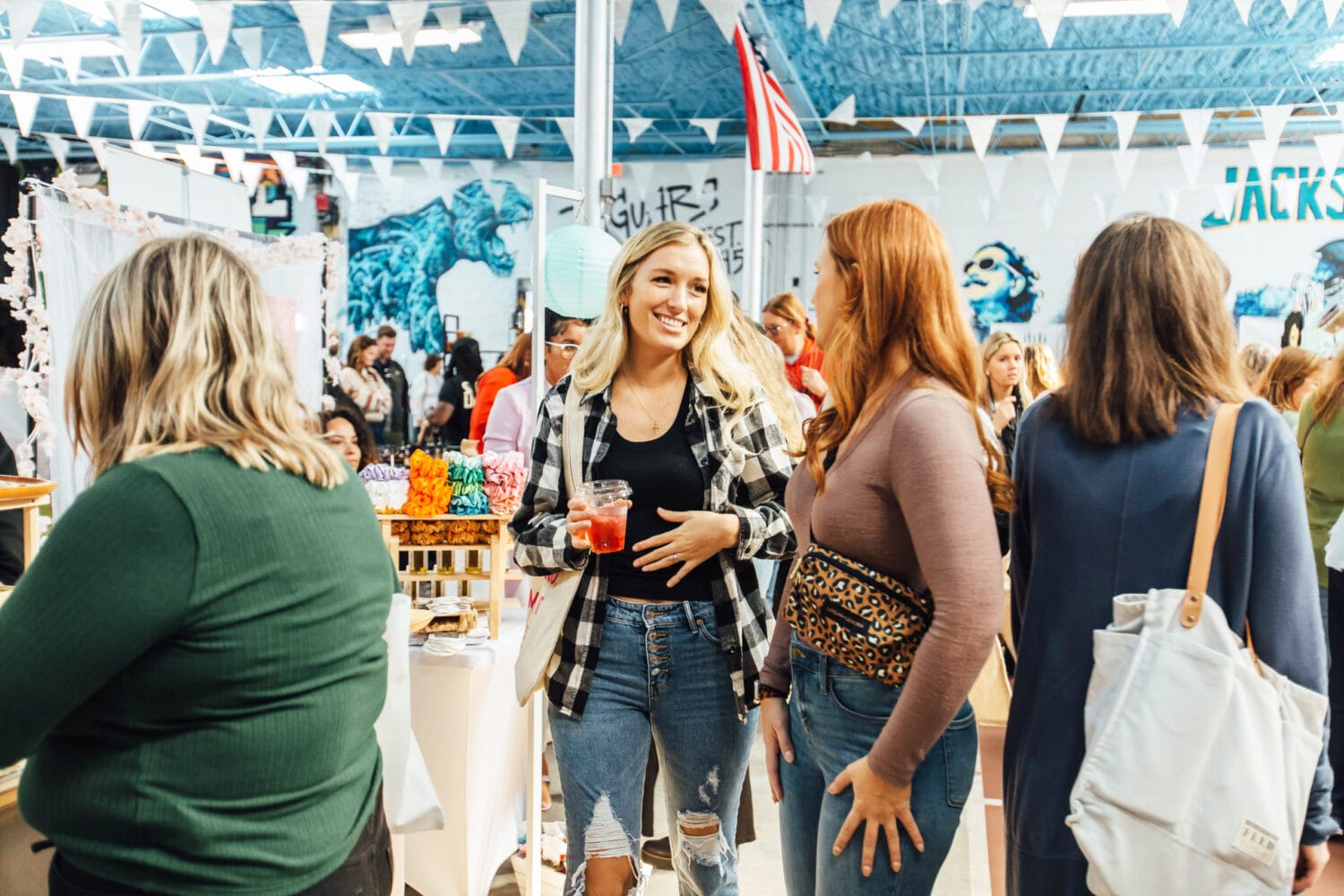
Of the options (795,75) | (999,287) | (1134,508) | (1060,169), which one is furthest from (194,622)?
(999,287)

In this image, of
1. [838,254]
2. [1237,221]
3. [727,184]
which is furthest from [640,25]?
[838,254]

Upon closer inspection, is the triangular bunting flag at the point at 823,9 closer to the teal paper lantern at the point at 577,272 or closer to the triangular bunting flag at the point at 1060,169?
the teal paper lantern at the point at 577,272

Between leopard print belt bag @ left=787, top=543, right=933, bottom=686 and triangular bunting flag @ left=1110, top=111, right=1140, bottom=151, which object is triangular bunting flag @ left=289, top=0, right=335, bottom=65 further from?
triangular bunting flag @ left=1110, top=111, right=1140, bottom=151

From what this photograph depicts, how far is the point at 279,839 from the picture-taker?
47.4 inches

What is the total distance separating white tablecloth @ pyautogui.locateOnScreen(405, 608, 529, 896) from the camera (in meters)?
2.57

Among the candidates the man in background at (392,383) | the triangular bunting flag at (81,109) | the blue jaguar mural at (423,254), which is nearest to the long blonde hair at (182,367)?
the triangular bunting flag at (81,109)

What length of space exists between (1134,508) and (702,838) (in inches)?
41.3

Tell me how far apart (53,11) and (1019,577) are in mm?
9770

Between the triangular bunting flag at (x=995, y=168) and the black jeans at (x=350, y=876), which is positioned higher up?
the triangular bunting flag at (x=995, y=168)

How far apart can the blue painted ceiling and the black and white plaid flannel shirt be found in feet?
19.2

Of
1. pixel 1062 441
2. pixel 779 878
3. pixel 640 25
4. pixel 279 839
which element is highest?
pixel 640 25

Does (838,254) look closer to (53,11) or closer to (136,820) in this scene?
(136,820)

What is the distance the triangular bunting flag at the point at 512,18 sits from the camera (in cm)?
504

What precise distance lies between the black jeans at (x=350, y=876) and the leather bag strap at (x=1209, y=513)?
1.09 meters
